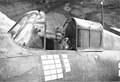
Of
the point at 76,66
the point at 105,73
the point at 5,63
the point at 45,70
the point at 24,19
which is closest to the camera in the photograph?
the point at 5,63

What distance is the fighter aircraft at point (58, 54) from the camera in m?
3.37

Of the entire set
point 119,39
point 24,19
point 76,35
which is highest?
point 24,19

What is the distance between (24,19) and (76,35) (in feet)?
4.69

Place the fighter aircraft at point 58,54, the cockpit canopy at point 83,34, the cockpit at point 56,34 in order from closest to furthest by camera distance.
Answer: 1. the fighter aircraft at point 58,54
2. the cockpit at point 56,34
3. the cockpit canopy at point 83,34

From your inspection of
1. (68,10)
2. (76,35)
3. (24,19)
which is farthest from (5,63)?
(68,10)

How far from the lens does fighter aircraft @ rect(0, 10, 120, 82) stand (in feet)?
11.0

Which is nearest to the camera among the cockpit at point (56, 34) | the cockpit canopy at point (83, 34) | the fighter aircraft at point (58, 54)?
the fighter aircraft at point (58, 54)

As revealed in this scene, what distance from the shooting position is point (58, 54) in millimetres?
4246

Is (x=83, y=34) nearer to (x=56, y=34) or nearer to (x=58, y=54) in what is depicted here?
(x=56, y=34)

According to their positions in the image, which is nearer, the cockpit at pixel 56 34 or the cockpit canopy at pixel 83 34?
the cockpit at pixel 56 34

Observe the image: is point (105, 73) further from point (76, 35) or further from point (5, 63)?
point (5, 63)

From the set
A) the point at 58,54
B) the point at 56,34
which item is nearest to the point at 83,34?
the point at 56,34

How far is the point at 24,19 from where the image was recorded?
4.81 meters

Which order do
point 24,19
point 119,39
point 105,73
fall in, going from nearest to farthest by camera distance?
point 24,19, point 105,73, point 119,39
